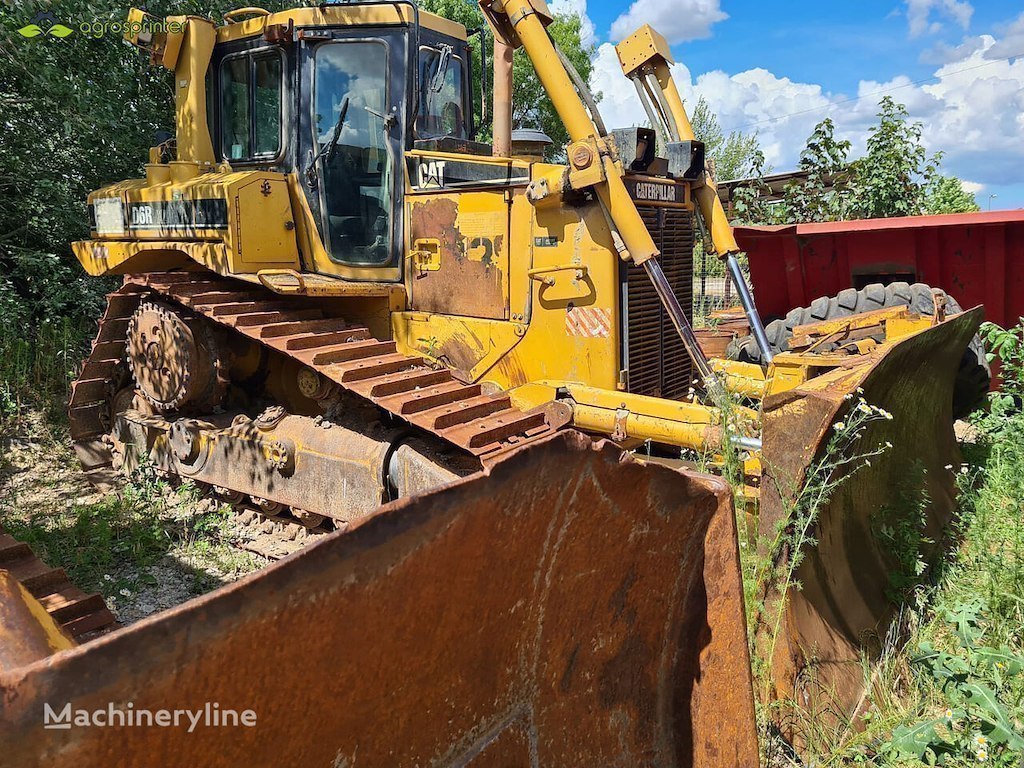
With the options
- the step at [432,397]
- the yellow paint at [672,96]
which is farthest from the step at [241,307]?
the yellow paint at [672,96]

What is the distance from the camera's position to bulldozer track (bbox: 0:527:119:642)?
2662mm

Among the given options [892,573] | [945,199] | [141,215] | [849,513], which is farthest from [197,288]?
[945,199]

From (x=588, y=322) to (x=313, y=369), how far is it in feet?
5.53

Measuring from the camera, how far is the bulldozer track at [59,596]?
2.66 m

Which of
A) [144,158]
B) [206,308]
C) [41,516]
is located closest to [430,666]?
[206,308]

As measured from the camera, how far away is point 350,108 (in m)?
4.70

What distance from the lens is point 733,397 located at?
3.76 metres

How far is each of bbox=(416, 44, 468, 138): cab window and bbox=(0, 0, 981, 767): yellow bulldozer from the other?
32mm

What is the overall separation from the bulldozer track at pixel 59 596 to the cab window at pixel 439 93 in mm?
3171

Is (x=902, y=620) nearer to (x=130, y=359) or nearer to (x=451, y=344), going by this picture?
(x=451, y=344)

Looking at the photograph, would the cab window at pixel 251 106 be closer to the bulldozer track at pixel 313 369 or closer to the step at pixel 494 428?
the bulldozer track at pixel 313 369

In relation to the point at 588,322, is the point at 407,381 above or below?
Answer: below

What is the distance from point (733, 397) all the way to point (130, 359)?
4.12m

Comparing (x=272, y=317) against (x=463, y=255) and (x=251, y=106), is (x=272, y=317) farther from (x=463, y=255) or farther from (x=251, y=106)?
(x=251, y=106)
